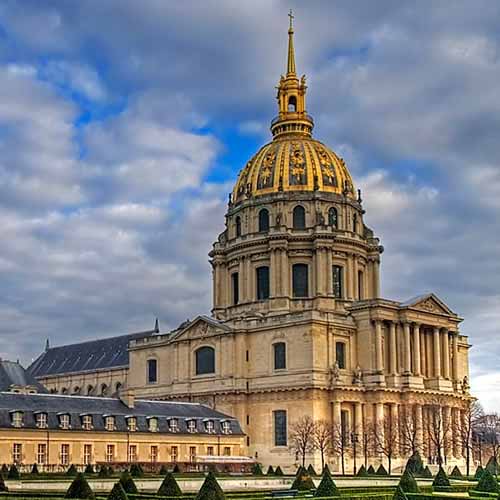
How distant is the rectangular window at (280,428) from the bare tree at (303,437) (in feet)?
4.87

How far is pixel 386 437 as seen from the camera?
86.0 m

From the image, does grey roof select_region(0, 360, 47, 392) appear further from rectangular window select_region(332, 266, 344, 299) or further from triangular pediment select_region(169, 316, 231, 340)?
rectangular window select_region(332, 266, 344, 299)

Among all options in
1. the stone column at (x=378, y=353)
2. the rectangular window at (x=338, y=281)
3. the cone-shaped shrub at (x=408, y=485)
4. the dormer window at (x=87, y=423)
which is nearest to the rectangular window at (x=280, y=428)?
the stone column at (x=378, y=353)

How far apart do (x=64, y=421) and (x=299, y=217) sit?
38.4 meters

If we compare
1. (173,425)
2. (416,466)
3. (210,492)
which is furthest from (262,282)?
(210,492)

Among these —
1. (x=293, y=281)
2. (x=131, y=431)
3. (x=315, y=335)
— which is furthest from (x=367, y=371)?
(x=131, y=431)

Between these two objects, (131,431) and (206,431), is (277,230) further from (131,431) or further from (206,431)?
(131,431)

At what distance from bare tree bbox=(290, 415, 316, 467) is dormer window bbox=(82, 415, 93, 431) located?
1836cm

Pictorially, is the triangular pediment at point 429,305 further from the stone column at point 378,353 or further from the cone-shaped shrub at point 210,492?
the cone-shaped shrub at point 210,492

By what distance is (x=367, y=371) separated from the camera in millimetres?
90750

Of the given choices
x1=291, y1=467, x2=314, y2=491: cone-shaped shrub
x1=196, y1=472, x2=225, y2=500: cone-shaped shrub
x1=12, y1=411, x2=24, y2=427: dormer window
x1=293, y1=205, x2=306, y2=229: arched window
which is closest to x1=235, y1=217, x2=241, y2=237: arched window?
x1=293, y1=205, x2=306, y2=229: arched window

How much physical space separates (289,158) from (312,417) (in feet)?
102

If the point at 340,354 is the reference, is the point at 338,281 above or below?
above

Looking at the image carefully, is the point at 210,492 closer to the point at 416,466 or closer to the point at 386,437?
the point at 416,466
